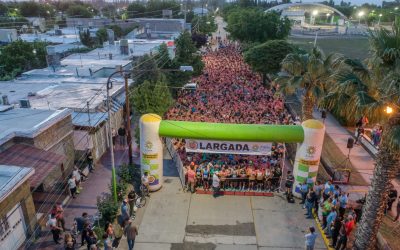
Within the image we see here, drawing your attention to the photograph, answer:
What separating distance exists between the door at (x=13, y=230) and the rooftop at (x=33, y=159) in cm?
106

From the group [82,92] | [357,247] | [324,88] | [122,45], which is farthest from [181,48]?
[357,247]

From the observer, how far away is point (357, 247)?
437 inches

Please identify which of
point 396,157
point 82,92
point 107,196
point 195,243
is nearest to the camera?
point 396,157

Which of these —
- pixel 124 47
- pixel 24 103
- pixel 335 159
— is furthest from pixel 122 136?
pixel 124 47

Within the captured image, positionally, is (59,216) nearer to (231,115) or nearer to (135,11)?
(231,115)

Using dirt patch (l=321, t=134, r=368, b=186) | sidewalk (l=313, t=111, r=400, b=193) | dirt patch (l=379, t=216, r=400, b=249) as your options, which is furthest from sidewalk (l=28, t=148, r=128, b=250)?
sidewalk (l=313, t=111, r=400, b=193)

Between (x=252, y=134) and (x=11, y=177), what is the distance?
9.12m

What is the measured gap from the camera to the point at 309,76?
53.6ft

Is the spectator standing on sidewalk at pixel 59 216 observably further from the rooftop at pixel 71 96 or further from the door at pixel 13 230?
the rooftop at pixel 71 96

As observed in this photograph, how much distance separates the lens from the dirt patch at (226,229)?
491 inches

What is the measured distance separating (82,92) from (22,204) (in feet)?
37.2

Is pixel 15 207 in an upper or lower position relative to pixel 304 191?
upper

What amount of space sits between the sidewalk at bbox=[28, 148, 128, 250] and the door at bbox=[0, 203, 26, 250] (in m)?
0.61

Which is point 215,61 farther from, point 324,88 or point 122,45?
point 324,88
